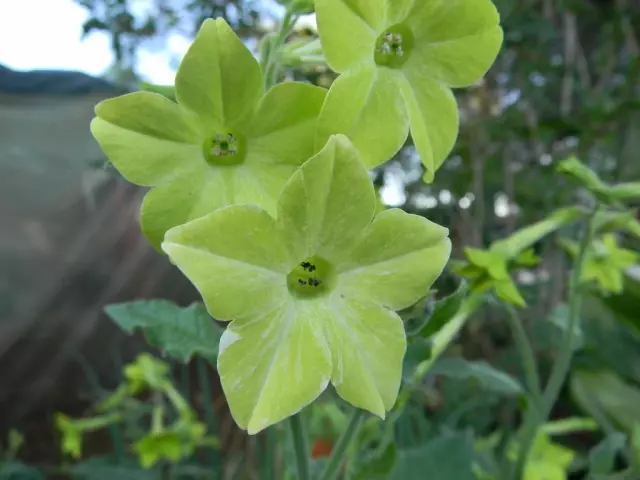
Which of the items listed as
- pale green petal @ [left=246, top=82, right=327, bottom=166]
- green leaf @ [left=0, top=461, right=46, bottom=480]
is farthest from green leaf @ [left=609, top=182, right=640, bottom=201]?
green leaf @ [left=0, top=461, right=46, bottom=480]

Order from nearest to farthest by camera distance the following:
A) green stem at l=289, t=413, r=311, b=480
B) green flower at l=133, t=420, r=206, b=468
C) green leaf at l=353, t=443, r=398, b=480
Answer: green stem at l=289, t=413, r=311, b=480
green leaf at l=353, t=443, r=398, b=480
green flower at l=133, t=420, r=206, b=468

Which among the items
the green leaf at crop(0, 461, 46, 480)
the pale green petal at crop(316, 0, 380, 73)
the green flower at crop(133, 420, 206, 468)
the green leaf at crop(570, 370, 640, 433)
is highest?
the pale green petal at crop(316, 0, 380, 73)

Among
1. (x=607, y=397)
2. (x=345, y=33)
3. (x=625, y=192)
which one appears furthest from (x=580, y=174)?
(x=607, y=397)

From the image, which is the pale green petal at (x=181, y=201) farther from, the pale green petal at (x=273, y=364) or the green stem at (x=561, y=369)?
the green stem at (x=561, y=369)

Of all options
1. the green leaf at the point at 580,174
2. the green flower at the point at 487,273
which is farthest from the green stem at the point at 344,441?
the green leaf at the point at 580,174

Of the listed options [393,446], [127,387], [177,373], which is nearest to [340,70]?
[393,446]

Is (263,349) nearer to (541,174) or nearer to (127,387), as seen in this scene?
(127,387)

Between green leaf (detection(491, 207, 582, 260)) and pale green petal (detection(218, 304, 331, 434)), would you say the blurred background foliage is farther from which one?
pale green petal (detection(218, 304, 331, 434))

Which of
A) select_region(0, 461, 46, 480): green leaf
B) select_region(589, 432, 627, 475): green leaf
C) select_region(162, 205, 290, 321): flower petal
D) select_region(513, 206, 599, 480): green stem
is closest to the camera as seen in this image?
select_region(162, 205, 290, 321): flower petal
